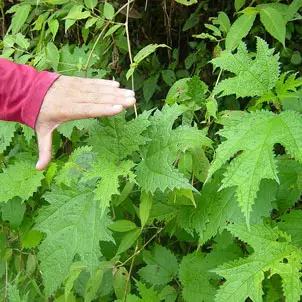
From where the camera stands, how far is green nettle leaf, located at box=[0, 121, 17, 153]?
4.50ft

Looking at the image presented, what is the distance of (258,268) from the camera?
0.93 meters

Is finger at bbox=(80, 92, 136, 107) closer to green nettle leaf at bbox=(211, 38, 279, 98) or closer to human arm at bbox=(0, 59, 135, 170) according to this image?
human arm at bbox=(0, 59, 135, 170)

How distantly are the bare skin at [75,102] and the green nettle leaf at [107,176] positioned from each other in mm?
106

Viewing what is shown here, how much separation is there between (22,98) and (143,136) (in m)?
0.28

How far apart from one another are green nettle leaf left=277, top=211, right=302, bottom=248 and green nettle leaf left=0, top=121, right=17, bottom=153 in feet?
2.41

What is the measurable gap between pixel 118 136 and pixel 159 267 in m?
0.46

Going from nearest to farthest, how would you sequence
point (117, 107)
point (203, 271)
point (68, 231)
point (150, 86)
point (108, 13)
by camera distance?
point (117, 107)
point (68, 231)
point (203, 271)
point (108, 13)
point (150, 86)

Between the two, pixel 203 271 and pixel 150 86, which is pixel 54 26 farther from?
pixel 203 271

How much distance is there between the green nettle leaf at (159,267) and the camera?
54.2 inches

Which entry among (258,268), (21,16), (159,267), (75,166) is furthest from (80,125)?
(21,16)

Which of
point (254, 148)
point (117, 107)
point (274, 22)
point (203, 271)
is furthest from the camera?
point (274, 22)

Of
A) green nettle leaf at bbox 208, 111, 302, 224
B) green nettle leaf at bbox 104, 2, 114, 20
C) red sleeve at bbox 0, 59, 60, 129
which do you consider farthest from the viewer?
green nettle leaf at bbox 104, 2, 114, 20

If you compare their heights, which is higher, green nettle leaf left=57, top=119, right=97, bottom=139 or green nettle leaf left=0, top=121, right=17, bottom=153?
green nettle leaf left=57, top=119, right=97, bottom=139

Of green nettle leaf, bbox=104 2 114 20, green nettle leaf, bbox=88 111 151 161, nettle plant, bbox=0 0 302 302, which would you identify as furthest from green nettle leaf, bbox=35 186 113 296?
green nettle leaf, bbox=104 2 114 20
